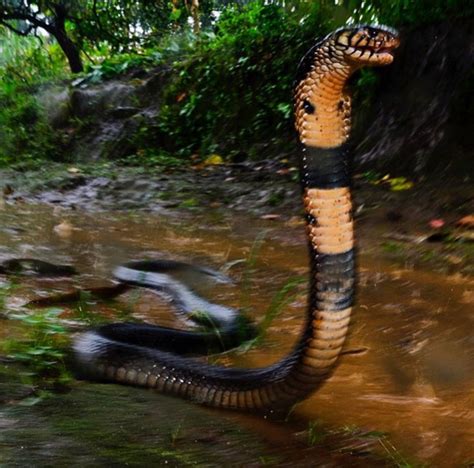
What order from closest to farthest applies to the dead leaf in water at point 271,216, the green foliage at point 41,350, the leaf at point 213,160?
1. the green foliage at point 41,350
2. the dead leaf in water at point 271,216
3. the leaf at point 213,160

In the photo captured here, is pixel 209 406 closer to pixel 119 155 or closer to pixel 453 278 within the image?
pixel 453 278

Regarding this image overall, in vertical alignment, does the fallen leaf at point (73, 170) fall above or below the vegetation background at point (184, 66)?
below

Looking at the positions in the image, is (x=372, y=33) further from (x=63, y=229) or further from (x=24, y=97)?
(x=24, y=97)

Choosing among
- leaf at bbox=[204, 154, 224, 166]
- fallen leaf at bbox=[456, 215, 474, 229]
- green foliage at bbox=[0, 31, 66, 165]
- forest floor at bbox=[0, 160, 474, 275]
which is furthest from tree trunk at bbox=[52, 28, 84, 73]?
fallen leaf at bbox=[456, 215, 474, 229]

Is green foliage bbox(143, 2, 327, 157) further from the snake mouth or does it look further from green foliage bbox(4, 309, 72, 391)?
the snake mouth

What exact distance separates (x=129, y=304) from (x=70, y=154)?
9.33 m

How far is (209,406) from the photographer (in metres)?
1.96

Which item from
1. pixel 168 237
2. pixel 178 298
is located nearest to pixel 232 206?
pixel 168 237

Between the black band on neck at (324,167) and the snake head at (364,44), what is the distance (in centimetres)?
25

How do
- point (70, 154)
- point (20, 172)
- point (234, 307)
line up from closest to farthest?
1. point (234, 307)
2. point (20, 172)
3. point (70, 154)

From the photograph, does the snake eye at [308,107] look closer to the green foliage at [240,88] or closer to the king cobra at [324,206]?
the king cobra at [324,206]

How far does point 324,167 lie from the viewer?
1.78 meters

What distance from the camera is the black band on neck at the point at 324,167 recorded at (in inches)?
69.9

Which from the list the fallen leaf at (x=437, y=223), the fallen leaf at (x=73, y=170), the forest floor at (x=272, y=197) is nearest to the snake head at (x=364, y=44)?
the forest floor at (x=272, y=197)
